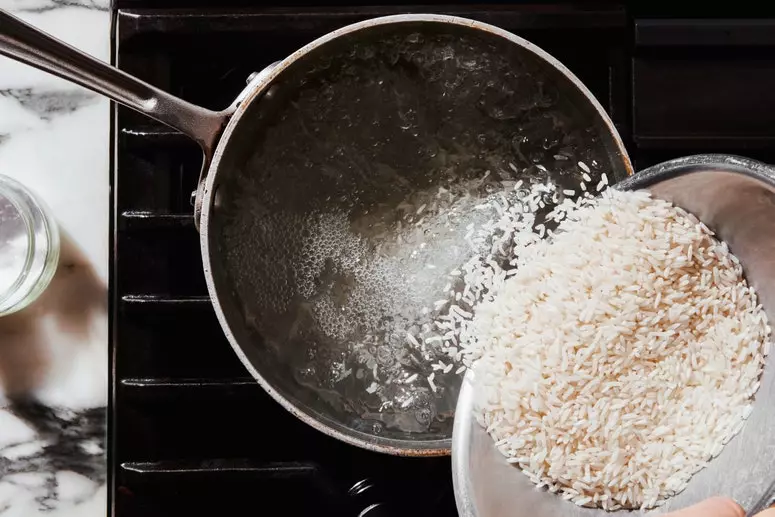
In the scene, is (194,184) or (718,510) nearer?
(718,510)

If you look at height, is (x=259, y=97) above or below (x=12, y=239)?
above

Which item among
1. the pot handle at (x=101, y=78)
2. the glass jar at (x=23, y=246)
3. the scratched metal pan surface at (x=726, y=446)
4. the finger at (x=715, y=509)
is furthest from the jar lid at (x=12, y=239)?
the finger at (x=715, y=509)

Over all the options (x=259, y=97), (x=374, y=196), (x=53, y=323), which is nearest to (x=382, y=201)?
(x=374, y=196)

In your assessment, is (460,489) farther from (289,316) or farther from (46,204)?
(46,204)

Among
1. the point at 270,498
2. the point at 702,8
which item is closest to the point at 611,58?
Result: the point at 702,8

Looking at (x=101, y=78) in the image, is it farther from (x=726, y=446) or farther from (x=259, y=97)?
(x=726, y=446)

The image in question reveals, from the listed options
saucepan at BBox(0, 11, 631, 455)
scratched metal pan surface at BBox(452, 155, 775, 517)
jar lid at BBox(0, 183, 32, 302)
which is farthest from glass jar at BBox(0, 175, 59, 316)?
scratched metal pan surface at BBox(452, 155, 775, 517)

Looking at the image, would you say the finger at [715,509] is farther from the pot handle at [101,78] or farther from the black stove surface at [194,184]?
the pot handle at [101,78]
